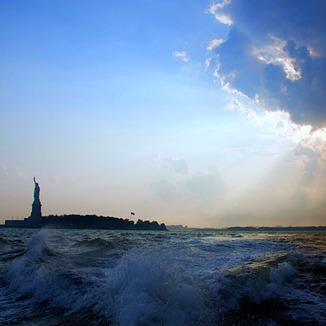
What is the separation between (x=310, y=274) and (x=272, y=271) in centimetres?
250

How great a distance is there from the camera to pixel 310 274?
494 inches

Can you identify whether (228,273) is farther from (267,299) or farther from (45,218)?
(45,218)

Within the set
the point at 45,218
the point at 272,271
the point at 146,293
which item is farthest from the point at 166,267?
the point at 45,218

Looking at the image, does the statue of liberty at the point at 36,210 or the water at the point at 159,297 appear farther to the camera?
the statue of liberty at the point at 36,210

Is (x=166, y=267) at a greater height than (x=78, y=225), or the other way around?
(x=166, y=267)

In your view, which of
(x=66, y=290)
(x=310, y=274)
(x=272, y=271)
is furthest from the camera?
(x=310, y=274)

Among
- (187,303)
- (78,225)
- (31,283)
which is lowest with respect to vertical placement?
(78,225)

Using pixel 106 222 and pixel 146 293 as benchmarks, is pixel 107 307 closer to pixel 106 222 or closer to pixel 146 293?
pixel 146 293

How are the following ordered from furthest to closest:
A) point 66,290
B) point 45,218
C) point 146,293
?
point 45,218, point 66,290, point 146,293

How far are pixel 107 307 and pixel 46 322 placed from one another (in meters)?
1.39

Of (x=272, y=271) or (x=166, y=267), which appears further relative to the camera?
(x=272, y=271)

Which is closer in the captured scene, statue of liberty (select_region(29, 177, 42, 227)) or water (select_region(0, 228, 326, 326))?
water (select_region(0, 228, 326, 326))

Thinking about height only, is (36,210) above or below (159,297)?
below

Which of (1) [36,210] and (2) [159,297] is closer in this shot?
(2) [159,297]
